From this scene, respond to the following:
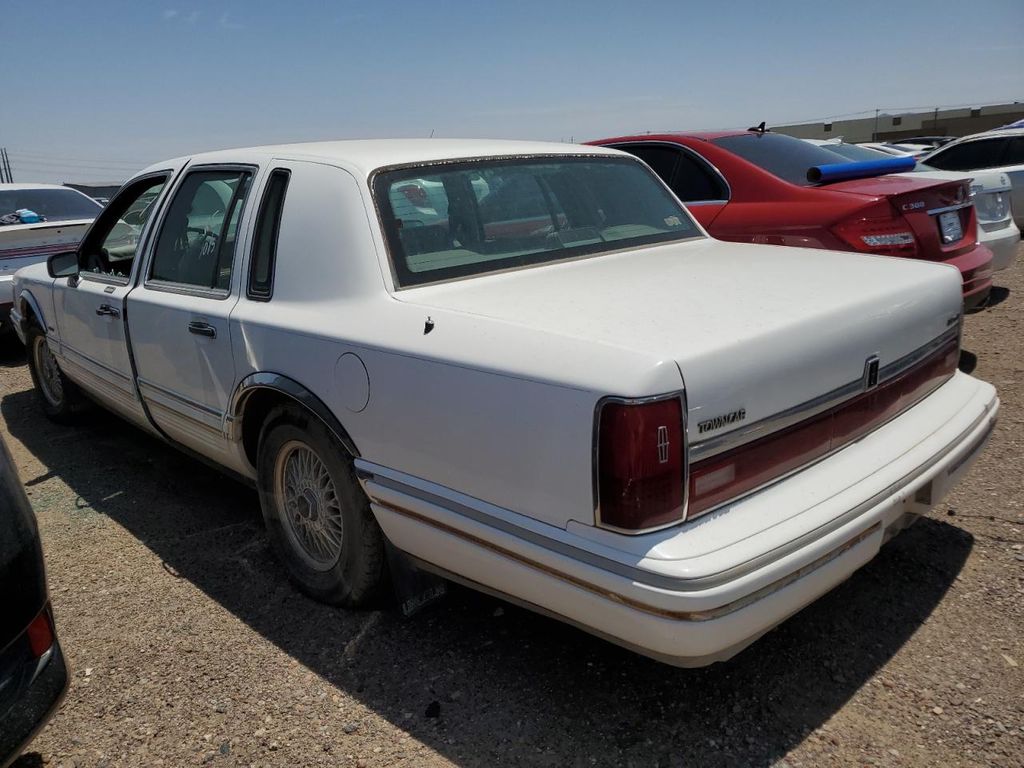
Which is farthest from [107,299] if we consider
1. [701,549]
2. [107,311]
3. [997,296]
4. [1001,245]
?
[997,296]

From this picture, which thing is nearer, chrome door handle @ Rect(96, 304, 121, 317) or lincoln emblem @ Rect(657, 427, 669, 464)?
lincoln emblem @ Rect(657, 427, 669, 464)

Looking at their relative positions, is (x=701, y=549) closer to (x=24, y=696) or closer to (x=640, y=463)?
(x=640, y=463)

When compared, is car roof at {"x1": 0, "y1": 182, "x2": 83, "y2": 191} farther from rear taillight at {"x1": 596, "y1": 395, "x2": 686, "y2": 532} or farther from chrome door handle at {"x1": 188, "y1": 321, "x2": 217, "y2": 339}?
rear taillight at {"x1": 596, "y1": 395, "x2": 686, "y2": 532}

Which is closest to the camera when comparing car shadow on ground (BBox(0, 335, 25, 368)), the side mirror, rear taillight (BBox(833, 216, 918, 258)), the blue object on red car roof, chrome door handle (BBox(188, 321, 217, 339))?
chrome door handle (BBox(188, 321, 217, 339))

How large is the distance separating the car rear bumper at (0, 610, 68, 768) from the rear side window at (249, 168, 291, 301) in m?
1.46

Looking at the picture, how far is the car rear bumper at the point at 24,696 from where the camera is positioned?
6.45 ft

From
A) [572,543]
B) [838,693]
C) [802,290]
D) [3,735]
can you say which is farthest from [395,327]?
[838,693]

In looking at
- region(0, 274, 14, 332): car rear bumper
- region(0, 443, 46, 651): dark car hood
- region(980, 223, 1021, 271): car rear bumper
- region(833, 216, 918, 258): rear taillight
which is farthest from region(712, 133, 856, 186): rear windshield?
region(0, 274, 14, 332): car rear bumper

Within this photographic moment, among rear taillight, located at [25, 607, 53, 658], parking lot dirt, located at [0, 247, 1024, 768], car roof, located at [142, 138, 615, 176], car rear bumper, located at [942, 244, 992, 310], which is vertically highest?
car roof, located at [142, 138, 615, 176]

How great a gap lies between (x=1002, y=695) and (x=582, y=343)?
1.66 meters

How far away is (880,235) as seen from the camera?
15.7 feet

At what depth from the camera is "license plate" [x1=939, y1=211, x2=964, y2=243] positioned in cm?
495

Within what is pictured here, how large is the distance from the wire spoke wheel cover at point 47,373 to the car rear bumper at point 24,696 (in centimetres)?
381

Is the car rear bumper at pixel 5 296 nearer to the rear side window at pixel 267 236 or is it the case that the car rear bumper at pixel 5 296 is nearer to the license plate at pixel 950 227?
the rear side window at pixel 267 236
